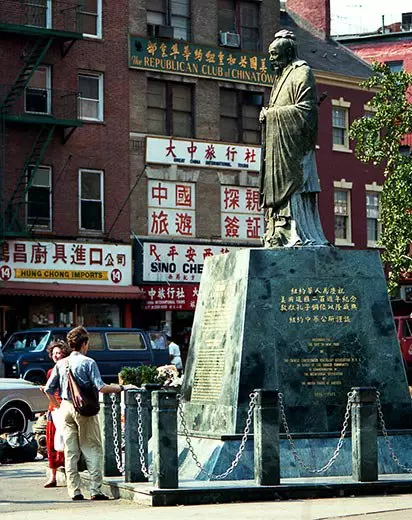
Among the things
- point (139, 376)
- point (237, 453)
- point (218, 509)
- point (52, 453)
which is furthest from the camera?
point (139, 376)

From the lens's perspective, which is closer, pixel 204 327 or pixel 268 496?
pixel 268 496

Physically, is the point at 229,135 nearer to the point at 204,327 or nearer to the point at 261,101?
the point at 261,101

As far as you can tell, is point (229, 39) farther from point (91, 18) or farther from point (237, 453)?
point (237, 453)

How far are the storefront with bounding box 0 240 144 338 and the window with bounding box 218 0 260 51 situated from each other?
9.39 m

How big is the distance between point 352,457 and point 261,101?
117 feet

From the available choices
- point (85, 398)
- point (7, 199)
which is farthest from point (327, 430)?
point (7, 199)

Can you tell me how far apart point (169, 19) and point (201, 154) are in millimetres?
4696

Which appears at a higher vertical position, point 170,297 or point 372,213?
point 372,213

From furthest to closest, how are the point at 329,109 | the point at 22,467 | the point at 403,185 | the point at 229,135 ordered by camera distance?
1. the point at 329,109
2. the point at 229,135
3. the point at 403,185
4. the point at 22,467

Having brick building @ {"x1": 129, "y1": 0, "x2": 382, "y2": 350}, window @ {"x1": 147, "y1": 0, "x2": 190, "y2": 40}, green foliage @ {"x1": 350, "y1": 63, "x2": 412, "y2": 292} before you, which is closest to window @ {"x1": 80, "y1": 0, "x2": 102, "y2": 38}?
brick building @ {"x1": 129, "y1": 0, "x2": 382, "y2": 350}

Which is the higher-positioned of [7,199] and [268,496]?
[7,199]

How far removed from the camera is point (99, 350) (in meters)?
37.5

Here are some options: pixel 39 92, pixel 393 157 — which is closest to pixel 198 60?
pixel 39 92

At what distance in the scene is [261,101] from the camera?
50906 millimetres
